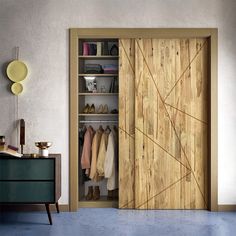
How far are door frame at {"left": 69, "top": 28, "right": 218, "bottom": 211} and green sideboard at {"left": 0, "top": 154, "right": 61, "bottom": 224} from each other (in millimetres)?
645

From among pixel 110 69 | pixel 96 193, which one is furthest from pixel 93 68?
pixel 96 193

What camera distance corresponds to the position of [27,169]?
5.25 meters

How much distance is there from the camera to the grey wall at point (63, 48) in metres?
5.86

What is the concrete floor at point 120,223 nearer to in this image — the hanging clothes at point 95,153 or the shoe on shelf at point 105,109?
the hanging clothes at point 95,153

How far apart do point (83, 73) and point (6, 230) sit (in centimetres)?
236

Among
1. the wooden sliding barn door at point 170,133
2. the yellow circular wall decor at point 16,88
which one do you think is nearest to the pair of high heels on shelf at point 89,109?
the wooden sliding barn door at point 170,133

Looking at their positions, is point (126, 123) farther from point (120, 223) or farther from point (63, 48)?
point (120, 223)

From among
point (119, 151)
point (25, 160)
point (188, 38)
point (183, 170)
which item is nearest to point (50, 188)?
point (25, 160)

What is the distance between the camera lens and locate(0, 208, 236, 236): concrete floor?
4801 mm

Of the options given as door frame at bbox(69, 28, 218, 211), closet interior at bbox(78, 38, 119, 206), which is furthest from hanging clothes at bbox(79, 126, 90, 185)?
door frame at bbox(69, 28, 218, 211)

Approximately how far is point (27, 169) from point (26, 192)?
0.25m

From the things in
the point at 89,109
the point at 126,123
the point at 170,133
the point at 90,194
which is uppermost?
the point at 89,109

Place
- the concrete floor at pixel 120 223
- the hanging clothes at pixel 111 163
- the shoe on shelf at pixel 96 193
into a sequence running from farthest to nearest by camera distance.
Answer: the shoe on shelf at pixel 96 193
the hanging clothes at pixel 111 163
the concrete floor at pixel 120 223

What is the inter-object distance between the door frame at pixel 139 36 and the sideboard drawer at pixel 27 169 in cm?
65
